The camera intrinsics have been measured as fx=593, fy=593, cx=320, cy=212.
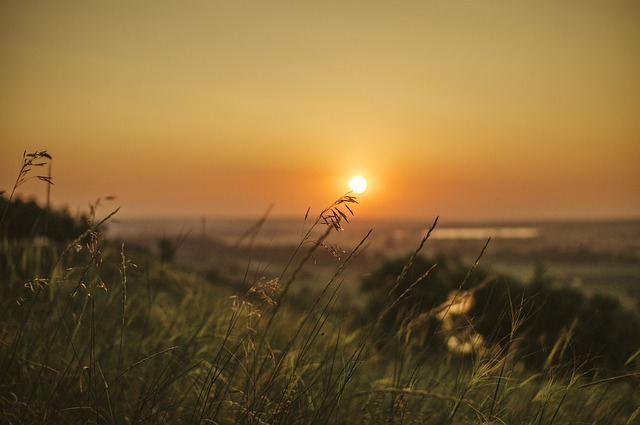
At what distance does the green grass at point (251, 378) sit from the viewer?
2.31m

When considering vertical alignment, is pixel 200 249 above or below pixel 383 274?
above

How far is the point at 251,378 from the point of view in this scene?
294 cm

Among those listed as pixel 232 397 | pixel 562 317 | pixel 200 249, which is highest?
pixel 200 249

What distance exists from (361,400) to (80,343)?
1837 mm

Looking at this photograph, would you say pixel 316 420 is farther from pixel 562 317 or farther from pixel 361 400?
pixel 562 317

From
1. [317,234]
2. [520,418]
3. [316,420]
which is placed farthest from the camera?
[520,418]

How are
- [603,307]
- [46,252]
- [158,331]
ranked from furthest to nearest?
[603,307] < [46,252] < [158,331]

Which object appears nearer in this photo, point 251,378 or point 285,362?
point 251,378

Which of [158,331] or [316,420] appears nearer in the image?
[316,420]

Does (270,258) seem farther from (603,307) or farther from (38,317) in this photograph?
(603,307)

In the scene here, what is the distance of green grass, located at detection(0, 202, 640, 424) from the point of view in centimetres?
231

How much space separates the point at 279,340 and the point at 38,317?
1.59 meters

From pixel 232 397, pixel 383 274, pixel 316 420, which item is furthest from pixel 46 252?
pixel 383 274

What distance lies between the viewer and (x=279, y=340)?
395 cm
